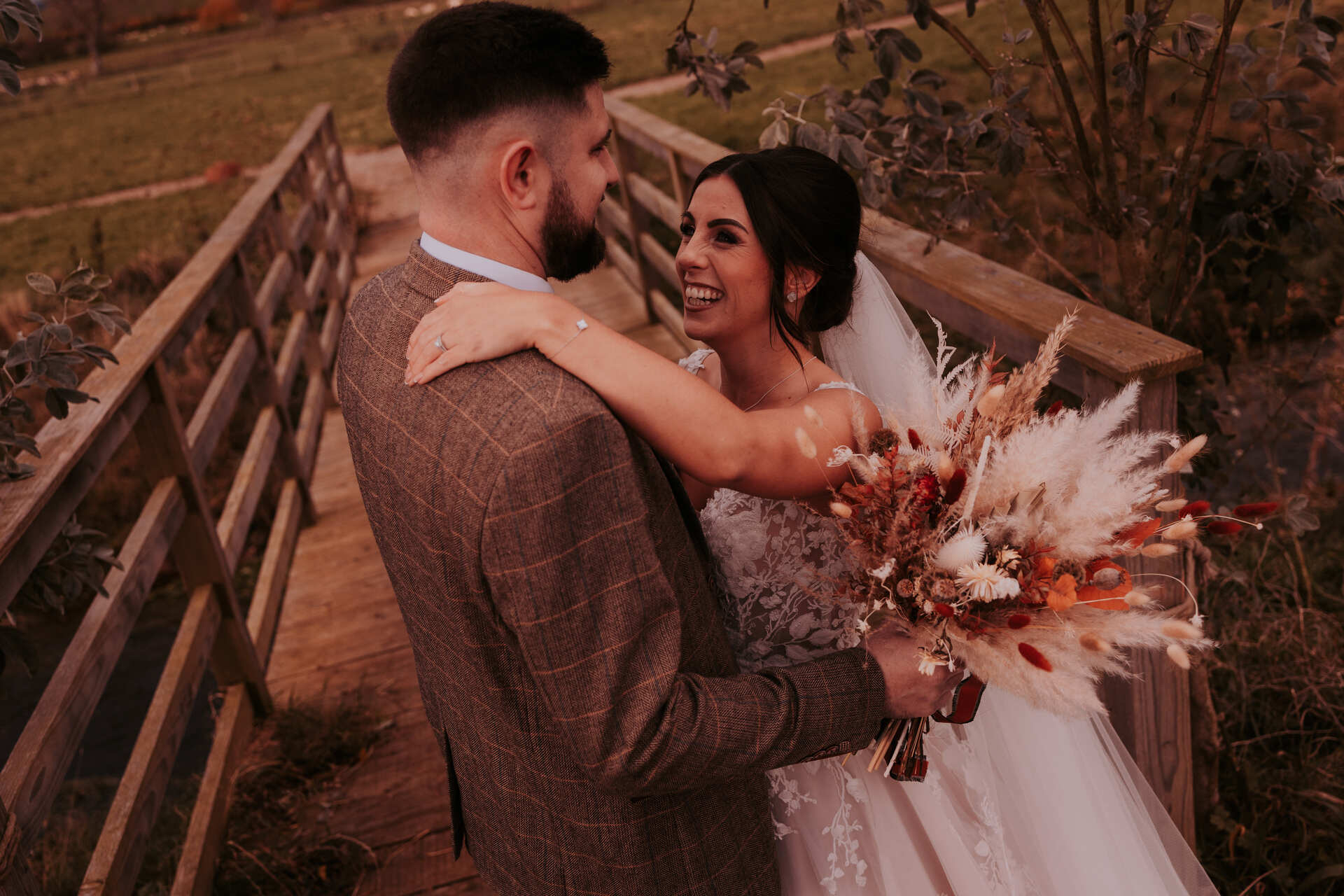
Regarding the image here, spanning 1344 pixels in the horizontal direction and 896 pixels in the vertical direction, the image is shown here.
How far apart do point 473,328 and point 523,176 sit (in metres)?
0.24

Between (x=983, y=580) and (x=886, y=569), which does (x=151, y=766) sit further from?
(x=983, y=580)

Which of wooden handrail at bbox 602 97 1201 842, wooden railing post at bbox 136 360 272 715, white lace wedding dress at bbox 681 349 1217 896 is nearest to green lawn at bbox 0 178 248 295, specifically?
wooden railing post at bbox 136 360 272 715

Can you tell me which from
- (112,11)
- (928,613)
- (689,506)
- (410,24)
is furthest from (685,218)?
(112,11)

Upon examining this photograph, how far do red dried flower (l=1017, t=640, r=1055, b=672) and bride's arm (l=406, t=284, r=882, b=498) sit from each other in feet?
1.14

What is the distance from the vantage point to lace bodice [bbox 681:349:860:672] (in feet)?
6.27

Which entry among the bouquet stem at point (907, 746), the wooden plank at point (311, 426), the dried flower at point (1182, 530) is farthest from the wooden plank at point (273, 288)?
the dried flower at point (1182, 530)

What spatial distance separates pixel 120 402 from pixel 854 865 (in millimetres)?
2071

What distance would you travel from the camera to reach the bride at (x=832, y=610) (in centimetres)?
180

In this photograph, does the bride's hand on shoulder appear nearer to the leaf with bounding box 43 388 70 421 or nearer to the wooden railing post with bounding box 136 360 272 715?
the leaf with bounding box 43 388 70 421

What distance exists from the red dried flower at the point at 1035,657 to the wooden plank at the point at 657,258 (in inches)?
154

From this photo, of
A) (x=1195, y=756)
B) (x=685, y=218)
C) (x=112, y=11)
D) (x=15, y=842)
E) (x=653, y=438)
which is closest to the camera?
(x=653, y=438)

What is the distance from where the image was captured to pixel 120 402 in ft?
8.54

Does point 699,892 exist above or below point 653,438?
below

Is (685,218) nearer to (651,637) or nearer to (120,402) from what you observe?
(651,637)
